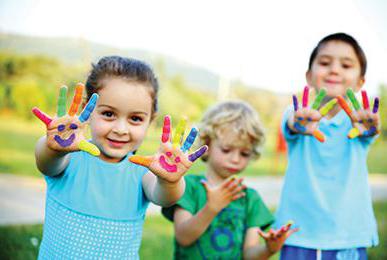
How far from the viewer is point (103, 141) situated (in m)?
2.05

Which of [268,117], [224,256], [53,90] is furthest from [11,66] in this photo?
[224,256]

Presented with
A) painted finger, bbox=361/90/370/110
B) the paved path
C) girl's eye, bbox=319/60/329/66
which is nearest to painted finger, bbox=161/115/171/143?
painted finger, bbox=361/90/370/110

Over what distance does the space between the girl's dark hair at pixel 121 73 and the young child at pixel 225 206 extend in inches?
27.1

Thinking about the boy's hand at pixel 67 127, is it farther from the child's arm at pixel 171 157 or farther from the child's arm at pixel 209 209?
the child's arm at pixel 209 209

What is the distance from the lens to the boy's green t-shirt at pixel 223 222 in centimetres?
267

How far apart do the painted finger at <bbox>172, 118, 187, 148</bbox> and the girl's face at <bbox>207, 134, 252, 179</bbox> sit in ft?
3.18

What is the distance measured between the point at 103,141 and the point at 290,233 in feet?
3.87

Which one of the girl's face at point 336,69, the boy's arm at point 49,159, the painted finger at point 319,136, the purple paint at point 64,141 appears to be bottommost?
the boy's arm at point 49,159

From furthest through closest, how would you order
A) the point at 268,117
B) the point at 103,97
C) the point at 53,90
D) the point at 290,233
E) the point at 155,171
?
the point at 268,117 < the point at 53,90 < the point at 290,233 < the point at 103,97 < the point at 155,171

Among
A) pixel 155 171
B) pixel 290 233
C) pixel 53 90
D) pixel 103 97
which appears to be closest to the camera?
pixel 155 171

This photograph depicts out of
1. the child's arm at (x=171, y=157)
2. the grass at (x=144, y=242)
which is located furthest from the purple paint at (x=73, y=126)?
the grass at (x=144, y=242)

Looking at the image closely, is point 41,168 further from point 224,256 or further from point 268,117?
point 268,117

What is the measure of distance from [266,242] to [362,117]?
85 cm

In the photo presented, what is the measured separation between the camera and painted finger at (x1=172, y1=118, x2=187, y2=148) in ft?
5.99
